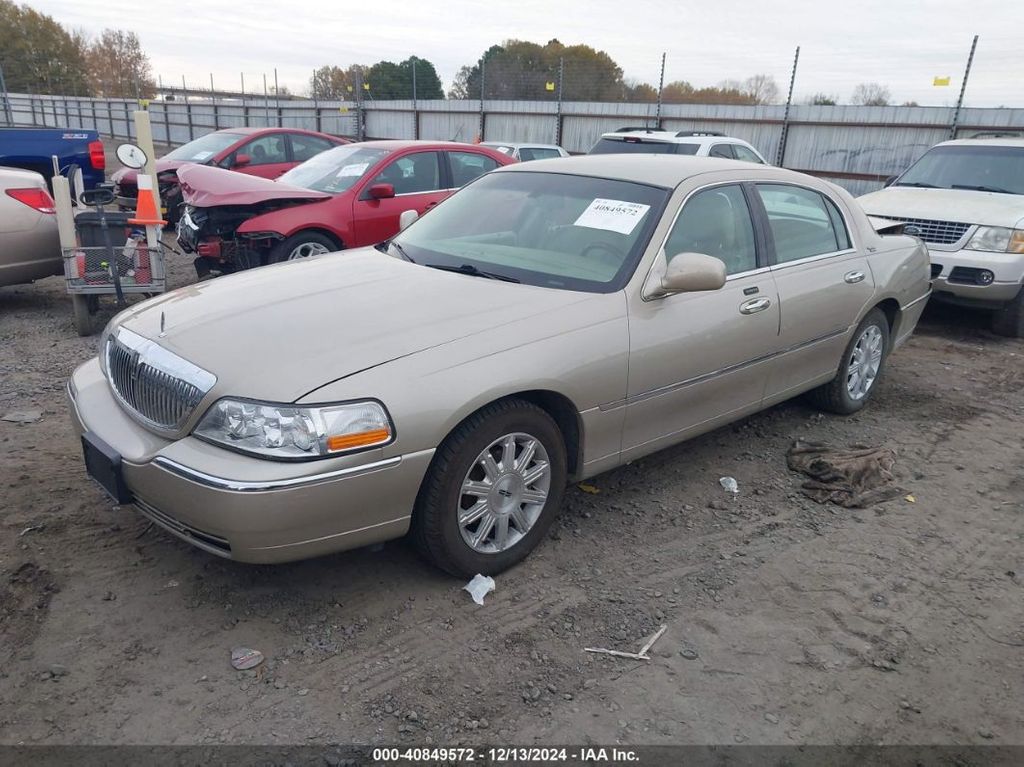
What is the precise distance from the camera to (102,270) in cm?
636

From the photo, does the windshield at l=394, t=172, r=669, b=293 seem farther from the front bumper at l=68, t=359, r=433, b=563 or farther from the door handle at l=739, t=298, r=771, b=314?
the front bumper at l=68, t=359, r=433, b=563

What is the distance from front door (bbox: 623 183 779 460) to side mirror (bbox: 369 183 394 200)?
4229mm

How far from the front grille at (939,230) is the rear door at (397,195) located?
4681 mm

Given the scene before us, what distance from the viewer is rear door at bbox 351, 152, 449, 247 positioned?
7.63 metres

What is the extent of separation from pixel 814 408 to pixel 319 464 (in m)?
3.84

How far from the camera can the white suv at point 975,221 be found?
7.06 m

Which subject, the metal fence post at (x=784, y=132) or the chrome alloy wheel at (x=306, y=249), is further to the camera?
the metal fence post at (x=784, y=132)

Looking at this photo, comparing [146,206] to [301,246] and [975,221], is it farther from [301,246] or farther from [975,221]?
[975,221]

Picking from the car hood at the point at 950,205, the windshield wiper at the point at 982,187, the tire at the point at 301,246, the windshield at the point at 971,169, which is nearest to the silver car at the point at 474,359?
the tire at the point at 301,246

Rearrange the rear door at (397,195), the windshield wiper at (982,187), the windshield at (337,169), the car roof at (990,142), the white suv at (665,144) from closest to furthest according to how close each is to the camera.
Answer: the rear door at (397,195) < the windshield wiper at (982,187) < the windshield at (337,169) < the car roof at (990,142) < the white suv at (665,144)

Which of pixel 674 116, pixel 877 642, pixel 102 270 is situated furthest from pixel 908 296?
pixel 674 116

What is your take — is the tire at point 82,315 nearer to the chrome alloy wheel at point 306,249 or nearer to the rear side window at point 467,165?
the chrome alloy wheel at point 306,249

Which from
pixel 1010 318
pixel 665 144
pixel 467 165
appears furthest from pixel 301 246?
pixel 1010 318

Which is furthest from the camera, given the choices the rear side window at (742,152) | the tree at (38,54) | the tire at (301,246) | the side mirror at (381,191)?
the tree at (38,54)
